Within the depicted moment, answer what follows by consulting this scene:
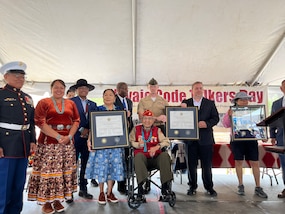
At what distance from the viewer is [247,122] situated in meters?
3.25

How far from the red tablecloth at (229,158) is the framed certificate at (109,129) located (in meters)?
2.20

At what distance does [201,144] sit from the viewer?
3.13m

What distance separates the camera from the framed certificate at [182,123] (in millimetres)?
2971

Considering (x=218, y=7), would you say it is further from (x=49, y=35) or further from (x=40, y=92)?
(x=40, y=92)

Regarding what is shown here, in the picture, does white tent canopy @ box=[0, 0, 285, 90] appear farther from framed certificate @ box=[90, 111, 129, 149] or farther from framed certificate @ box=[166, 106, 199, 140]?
framed certificate @ box=[90, 111, 129, 149]

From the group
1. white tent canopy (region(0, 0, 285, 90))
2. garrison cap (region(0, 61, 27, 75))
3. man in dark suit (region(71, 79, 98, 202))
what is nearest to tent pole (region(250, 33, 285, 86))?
white tent canopy (region(0, 0, 285, 90))

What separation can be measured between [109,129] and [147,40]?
8.17 feet

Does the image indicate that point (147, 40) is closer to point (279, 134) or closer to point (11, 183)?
point (279, 134)

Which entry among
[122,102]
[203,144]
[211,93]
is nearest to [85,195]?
[122,102]

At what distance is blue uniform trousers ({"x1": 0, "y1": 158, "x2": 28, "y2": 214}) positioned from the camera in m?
1.93

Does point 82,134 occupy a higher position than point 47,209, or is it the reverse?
point 82,134

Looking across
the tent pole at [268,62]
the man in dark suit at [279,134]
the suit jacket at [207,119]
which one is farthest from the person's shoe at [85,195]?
the tent pole at [268,62]

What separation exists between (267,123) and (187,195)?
175 cm

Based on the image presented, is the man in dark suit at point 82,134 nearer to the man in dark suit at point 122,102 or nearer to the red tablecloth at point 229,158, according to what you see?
the man in dark suit at point 122,102
